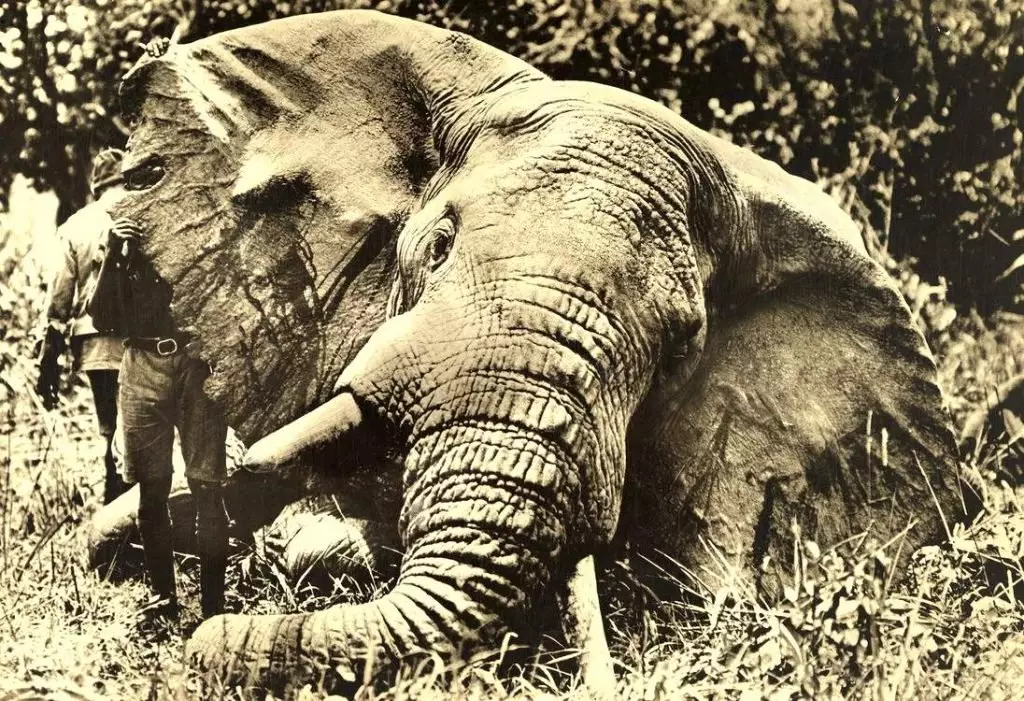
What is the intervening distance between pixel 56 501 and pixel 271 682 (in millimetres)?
1077

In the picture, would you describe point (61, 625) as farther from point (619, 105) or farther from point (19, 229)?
point (619, 105)

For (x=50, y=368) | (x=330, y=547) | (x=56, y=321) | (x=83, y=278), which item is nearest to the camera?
(x=330, y=547)

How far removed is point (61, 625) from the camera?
8.87 feet

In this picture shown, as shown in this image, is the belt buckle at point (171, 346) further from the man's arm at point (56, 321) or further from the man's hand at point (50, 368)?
the man's hand at point (50, 368)

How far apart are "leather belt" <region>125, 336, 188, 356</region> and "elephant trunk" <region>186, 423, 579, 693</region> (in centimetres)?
73

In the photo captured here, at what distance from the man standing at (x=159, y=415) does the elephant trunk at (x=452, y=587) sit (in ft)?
1.85

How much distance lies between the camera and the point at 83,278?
2920mm

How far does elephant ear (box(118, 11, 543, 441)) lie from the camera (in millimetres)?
2691

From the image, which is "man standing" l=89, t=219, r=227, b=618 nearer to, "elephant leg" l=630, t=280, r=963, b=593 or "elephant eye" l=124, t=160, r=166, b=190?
"elephant eye" l=124, t=160, r=166, b=190

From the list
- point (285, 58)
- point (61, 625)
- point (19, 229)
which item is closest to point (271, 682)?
point (61, 625)

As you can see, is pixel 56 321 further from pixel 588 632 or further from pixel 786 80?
pixel 786 80

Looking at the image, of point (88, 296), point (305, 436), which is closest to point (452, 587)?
point (305, 436)

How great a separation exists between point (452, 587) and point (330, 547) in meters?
0.74

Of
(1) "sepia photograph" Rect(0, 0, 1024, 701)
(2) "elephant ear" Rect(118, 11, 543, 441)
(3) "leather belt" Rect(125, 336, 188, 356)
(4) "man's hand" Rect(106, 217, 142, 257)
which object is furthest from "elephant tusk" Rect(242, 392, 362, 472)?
(4) "man's hand" Rect(106, 217, 142, 257)
